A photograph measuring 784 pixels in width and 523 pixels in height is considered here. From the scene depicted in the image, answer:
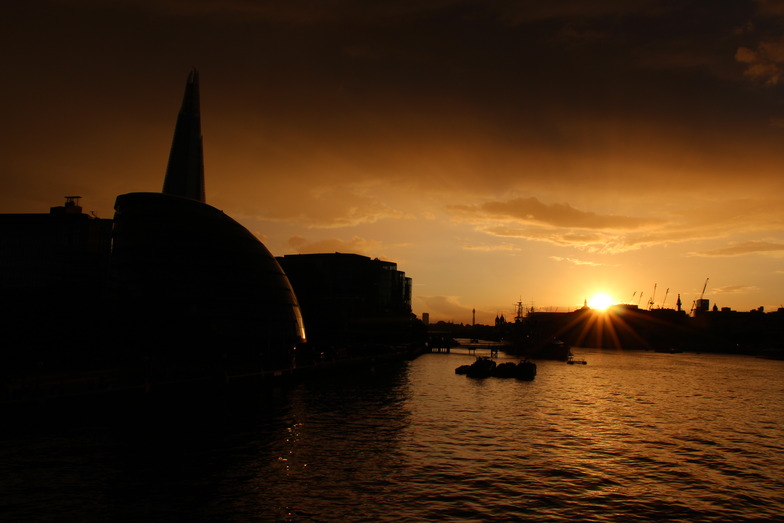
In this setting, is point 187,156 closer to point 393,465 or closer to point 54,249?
point 54,249

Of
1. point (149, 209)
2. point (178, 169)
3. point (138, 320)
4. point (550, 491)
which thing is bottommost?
point (550, 491)

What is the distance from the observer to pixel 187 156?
174750mm

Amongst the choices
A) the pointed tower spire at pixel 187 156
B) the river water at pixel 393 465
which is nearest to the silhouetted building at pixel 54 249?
the pointed tower spire at pixel 187 156

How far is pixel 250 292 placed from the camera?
88.8 metres

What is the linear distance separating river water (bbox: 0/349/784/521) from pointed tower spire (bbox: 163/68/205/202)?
125m

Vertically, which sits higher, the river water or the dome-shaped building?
the dome-shaped building

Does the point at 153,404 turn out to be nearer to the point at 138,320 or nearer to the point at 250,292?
the point at 138,320

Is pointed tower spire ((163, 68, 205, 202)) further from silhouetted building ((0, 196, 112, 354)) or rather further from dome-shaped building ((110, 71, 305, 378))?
dome-shaped building ((110, 71, 305, 378))

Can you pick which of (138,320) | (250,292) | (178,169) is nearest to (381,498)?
(138,320)

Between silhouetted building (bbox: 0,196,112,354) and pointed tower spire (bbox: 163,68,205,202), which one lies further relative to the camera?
pointed tower spire (bbox: 163,68,205,202)

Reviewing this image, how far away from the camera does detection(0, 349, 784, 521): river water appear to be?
90.2 ft

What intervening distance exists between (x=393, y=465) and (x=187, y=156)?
156 metres

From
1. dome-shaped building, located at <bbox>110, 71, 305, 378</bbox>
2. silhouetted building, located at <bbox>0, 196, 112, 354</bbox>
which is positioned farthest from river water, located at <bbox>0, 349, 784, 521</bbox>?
silhouetted building, located at <bbox>0, 196, 112, 354</bbox>

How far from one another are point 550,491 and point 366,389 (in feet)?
158
